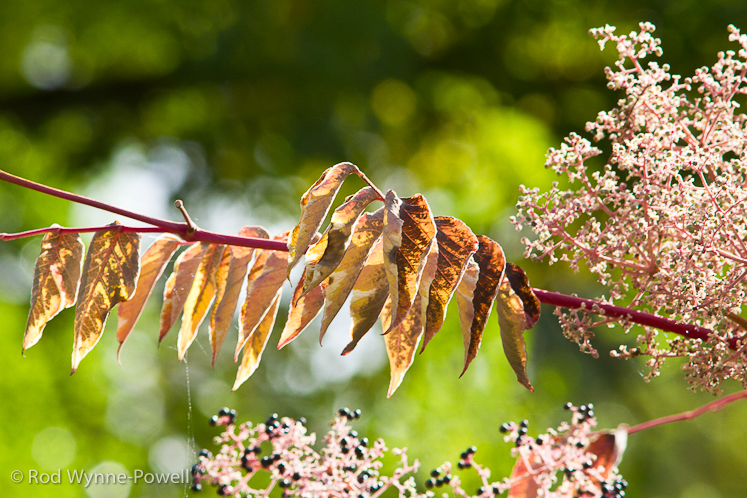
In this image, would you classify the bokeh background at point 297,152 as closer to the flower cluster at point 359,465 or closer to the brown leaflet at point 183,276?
the flower cluster at point 359,465

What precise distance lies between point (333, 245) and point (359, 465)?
0.88ft

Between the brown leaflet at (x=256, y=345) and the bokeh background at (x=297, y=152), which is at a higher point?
the bokeh background at (x=297, y=152)

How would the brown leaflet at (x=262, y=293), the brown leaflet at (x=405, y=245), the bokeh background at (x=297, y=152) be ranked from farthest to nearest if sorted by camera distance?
the bokeh background at (x=297, y=152), the brown leaflet at (x=262, y=293), the brown leaflet at (x=405, y=245)

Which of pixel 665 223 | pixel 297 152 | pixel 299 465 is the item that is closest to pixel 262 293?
pixel 299 465

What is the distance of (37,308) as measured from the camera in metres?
0.34

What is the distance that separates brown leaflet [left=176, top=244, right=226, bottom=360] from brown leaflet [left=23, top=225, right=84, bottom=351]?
0.25ft

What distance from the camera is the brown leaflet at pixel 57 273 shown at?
0.34 metres

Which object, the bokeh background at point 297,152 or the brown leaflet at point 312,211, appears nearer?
the brown leaflet at point 312,211

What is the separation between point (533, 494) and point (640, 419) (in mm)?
2945

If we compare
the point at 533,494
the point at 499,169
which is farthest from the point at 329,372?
the point at 533,494

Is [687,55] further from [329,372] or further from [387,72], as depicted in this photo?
[329,372]

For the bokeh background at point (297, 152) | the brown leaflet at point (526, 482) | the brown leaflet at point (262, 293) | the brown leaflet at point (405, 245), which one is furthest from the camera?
the bokeh background at point (297, 152)

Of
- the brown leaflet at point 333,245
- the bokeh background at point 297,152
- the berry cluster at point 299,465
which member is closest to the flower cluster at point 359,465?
the berry cluster at point 299,465

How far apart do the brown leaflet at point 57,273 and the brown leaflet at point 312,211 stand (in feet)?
0.49
